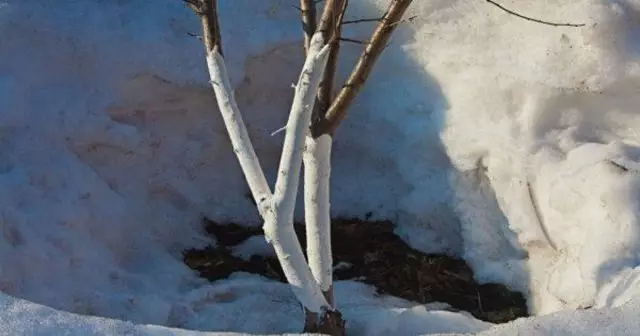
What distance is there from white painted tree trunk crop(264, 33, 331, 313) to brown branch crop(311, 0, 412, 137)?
0.14 m

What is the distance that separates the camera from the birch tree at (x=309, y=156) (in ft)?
7.39

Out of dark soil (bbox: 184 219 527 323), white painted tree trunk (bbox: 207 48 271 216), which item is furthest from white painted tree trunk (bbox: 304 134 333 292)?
dark soil (bbox: 184 219 527 323)

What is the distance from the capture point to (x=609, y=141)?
124 inches

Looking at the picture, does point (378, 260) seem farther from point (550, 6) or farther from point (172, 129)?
point (550, 6)

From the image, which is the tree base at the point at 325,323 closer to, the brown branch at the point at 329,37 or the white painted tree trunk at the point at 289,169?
the white painted tree trunk at the point at 289,169

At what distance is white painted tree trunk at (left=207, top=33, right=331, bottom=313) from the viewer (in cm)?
219

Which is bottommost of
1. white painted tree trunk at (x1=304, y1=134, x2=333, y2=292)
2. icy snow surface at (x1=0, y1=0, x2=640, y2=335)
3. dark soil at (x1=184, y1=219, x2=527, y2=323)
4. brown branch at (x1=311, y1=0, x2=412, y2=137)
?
dark soil at (x1=184, y1=219, x2=527, y2=323)

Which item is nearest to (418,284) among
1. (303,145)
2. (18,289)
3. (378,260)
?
(378,260)

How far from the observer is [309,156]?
7.90ft

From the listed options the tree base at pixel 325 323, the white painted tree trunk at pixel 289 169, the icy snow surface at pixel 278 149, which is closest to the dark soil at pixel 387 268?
the icy snow surface at pixel 278 149

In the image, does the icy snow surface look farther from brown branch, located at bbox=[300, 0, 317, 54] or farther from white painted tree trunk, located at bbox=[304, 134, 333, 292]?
brown branch, located at bbox=[300, 0, 317, 54]

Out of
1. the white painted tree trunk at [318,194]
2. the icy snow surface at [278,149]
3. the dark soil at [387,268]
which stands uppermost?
the white painted tree trunk at [318,194]

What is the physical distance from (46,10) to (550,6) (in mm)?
1883

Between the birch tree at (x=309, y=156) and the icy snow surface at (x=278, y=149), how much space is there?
28 cm
